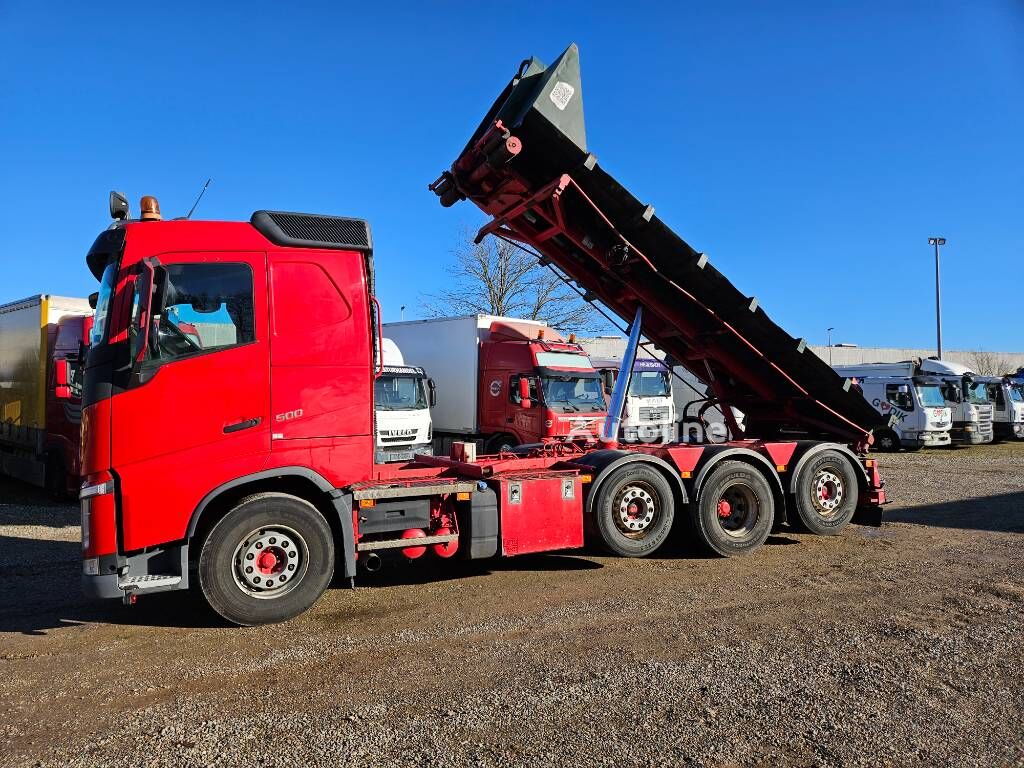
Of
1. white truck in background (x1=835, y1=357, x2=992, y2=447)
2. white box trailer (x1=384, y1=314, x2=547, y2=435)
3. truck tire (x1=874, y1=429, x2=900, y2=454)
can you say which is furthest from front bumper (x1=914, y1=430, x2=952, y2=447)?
white box trailer (x1=384, y1=314, x2=547, y2=435)

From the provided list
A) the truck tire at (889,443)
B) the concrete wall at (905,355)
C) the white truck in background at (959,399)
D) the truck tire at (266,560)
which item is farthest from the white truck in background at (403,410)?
the concrete wall at (905,355)

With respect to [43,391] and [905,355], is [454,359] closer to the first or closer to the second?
[43,391]

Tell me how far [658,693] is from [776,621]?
1751 mm

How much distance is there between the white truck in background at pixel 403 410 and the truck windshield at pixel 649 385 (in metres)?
6.01

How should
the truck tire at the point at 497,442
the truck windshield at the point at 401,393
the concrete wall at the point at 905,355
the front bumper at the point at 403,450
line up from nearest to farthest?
the front bumper at the point at 403,450
the truck windshield at the point at 401,393
the truck tire at the point at 497,442
the concrete wall at the point at 905,355

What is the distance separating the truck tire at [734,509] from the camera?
7520 mm

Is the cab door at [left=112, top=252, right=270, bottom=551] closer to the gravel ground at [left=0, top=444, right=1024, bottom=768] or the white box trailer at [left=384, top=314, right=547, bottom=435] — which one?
the gravel ground at [left=0, top=444, right=1024, bottom=768]

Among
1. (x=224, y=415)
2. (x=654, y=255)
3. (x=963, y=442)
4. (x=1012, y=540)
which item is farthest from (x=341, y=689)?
(x=963, y=442)

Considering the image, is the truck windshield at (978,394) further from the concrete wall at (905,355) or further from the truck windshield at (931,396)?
the concrete wall at (905,355)

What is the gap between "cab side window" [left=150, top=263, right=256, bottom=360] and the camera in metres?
5.11

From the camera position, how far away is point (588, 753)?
3396 mm

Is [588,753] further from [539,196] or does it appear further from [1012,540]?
[1012,540]

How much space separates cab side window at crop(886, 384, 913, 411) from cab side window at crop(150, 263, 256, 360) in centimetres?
2279

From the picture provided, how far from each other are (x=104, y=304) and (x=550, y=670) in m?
4.18
